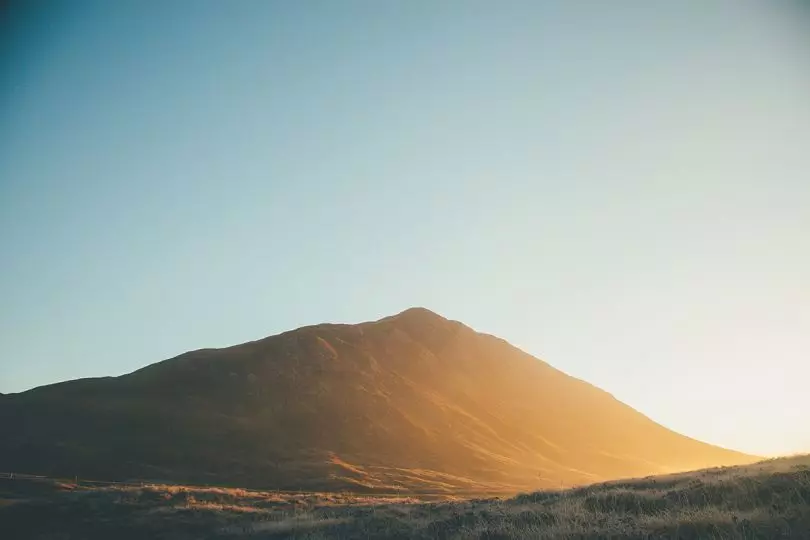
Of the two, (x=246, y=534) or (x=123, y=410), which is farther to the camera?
(x=123, y=410)

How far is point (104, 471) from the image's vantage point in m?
64.9

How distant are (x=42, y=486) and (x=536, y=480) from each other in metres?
73.7

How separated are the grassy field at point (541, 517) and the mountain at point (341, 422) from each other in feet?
125

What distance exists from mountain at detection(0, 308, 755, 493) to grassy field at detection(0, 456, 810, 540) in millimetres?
37971

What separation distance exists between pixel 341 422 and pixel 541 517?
9337cm

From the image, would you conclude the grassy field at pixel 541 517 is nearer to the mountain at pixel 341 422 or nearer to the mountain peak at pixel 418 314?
the mountain at pixel 341 422

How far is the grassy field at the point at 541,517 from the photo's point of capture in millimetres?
10422

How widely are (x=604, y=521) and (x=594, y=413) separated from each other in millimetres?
176234

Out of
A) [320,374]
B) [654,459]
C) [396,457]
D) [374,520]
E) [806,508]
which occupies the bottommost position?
[654,459]

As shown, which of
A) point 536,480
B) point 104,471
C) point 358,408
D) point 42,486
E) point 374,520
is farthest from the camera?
point 358,408

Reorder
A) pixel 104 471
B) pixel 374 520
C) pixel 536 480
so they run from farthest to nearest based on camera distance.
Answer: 1. pixel 536 480
2. pixel 104 471
3. pixel 374 520

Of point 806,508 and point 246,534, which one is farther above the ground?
point 806,508

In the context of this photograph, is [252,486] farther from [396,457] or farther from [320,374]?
[320,374]

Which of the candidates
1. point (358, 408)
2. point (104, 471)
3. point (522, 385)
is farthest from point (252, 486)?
point (522, 385)
